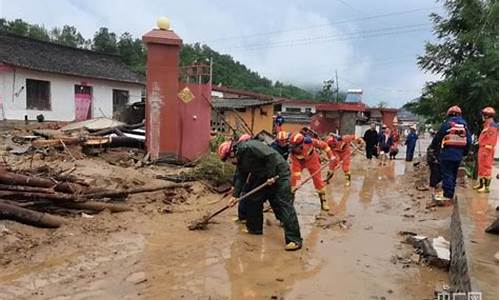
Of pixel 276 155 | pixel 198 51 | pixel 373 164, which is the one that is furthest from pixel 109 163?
pixel 198 51

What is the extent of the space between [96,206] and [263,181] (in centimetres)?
248

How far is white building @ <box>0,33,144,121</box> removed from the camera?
864 inches

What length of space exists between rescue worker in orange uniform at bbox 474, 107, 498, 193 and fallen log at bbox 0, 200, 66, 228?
700cm

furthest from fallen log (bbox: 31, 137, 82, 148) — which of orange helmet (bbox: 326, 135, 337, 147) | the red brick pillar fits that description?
orange helmet (bbox: 326, 135, 337, 147)

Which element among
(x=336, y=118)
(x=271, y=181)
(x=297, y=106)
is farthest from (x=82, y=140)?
(x=297, y=106)

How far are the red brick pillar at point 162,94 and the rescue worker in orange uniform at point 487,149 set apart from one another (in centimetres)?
659

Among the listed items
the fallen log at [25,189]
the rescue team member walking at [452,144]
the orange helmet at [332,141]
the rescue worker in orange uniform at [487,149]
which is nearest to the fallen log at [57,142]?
the fallen log at [25,189]

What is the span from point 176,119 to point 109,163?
1928 millimetres

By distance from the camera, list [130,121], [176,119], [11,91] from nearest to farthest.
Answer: [176,119]
[130,121]
[11,91]

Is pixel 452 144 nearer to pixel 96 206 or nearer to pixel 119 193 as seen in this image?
pixel 119 193

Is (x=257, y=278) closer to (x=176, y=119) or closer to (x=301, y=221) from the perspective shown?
(x=301, y=221)

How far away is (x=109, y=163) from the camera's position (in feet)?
36.4

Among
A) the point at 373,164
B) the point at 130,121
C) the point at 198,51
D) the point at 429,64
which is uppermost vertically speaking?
the point at 198,51

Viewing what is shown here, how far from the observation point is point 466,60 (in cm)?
1366
